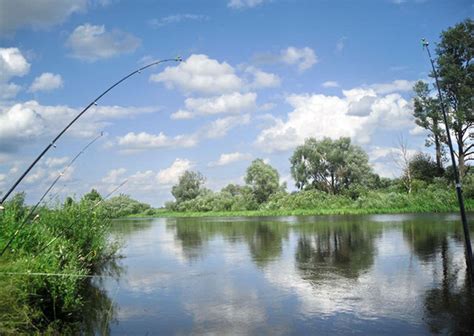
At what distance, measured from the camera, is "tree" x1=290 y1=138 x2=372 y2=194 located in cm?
6744

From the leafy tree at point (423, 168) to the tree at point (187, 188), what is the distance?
182ft

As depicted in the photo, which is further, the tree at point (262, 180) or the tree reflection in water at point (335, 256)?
the tree at point (262, 180)

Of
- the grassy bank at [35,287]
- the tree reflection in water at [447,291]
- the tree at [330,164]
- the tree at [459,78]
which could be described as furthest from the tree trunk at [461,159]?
the grassy bank at [35,287]

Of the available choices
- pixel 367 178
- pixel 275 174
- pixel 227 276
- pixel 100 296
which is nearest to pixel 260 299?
pixel 227 276

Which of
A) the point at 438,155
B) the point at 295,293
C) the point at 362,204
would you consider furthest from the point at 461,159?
the point at 295,293

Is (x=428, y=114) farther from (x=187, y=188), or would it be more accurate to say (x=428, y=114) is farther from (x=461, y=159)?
(x=187, y=188)

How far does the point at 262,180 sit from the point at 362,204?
26803 mm

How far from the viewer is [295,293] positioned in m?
10.4

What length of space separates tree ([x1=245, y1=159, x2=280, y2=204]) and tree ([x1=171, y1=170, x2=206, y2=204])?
86.9ft

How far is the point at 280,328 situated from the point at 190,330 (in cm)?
165

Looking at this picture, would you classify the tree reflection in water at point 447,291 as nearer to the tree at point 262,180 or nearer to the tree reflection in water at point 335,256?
the tree reflection in water at point 335,256

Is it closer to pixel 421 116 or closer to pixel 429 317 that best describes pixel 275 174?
pixel 421 116

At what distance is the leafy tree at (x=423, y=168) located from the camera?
52969 mm

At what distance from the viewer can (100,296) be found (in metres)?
11.2
